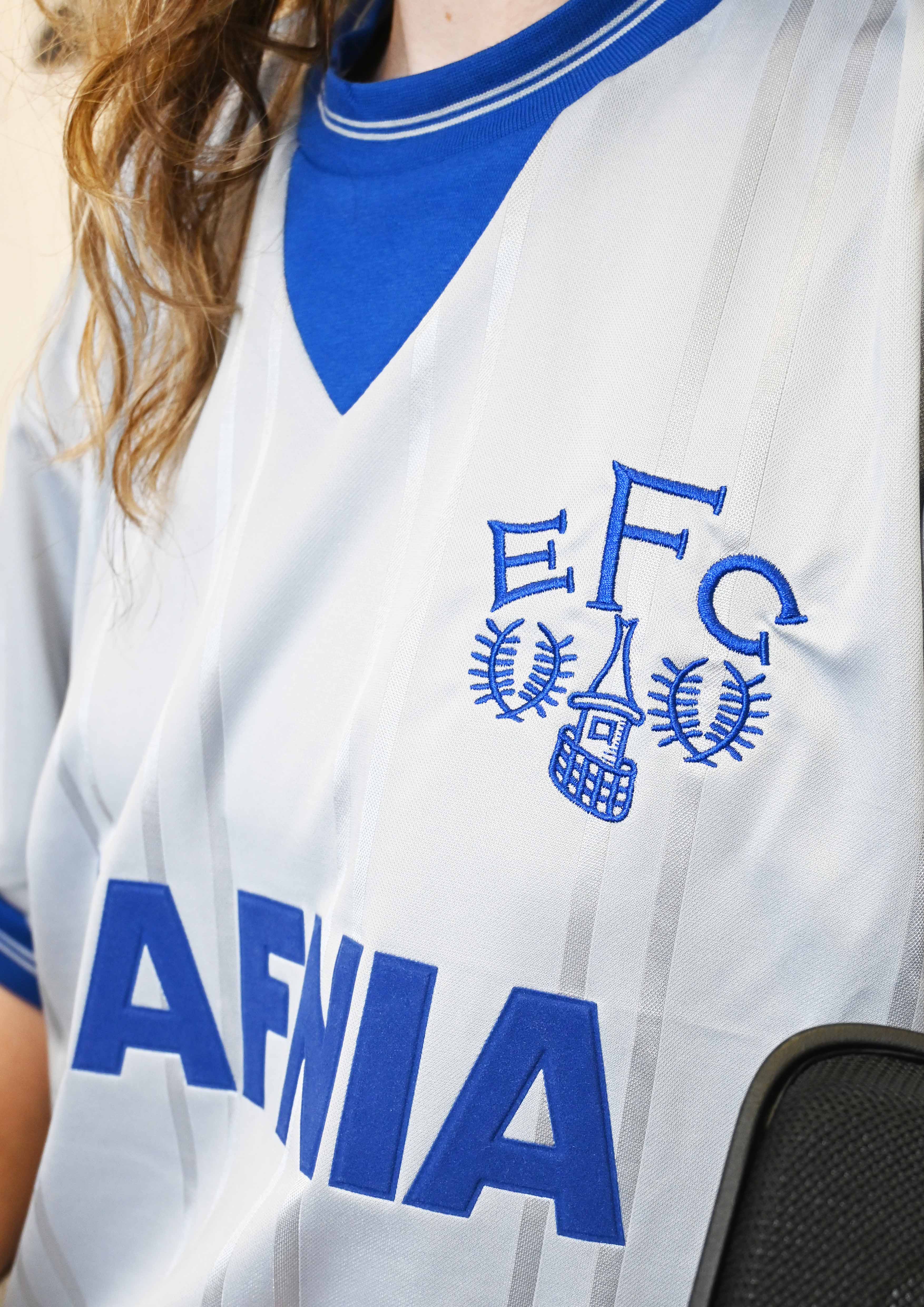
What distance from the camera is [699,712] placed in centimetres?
42

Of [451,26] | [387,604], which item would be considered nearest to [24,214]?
[451,26]

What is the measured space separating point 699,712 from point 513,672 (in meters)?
0.07

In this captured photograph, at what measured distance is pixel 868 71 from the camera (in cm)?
44

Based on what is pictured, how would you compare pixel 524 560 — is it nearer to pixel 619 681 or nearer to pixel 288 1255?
pixel 619 681

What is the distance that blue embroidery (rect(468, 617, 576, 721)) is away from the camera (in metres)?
0.44

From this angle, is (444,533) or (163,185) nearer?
(444,533)

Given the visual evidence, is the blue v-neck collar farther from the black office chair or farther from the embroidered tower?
the black office chair

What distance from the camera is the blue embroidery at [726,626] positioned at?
42 centimetres

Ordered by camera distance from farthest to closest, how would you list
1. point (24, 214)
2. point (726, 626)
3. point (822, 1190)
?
point (24, 214) → point (726, 626) → point (822, 1190)

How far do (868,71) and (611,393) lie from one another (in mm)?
143

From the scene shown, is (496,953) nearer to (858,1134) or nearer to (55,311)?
(858,1134)

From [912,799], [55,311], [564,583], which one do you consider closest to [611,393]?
[564,583]

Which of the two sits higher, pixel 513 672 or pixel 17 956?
pixel 513 672

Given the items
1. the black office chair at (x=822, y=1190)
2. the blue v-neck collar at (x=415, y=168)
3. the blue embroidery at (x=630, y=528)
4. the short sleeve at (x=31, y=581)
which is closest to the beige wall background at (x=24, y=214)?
the short sleeve at (x=31, y=581)
